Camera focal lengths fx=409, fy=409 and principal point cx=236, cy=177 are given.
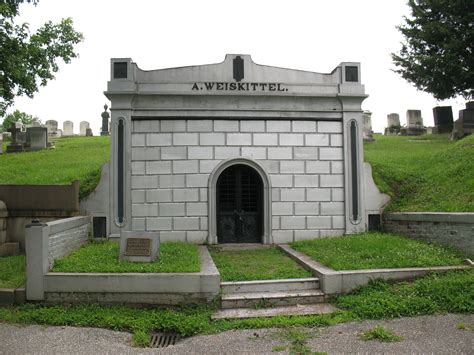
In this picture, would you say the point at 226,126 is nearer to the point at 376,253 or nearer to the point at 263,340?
the point at 376,253

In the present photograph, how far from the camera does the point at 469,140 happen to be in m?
14.2

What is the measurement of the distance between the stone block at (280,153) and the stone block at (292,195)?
0.90 m

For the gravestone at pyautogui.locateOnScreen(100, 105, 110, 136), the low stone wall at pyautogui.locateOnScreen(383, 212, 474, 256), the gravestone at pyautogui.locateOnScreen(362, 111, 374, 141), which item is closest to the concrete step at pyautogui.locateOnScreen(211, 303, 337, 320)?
the low stone wall at pyautogui.locateOnScreen(383, 212, 474, 256)

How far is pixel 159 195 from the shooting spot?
1066 centimetres

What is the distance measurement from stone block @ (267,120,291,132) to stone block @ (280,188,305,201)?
1651 millimetres

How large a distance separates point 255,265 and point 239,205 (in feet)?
9.23

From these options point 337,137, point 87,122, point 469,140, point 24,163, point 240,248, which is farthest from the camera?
point 87,122

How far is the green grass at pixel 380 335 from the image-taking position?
17.8 feet

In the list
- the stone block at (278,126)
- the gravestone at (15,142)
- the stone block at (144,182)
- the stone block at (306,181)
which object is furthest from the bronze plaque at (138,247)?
the gravestone at (15,142)

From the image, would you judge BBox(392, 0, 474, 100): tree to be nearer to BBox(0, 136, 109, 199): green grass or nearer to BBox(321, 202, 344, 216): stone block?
BBox(321, 202, 344, 216): stone block

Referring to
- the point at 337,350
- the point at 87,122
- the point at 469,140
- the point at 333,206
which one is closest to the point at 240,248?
the point at 333,206

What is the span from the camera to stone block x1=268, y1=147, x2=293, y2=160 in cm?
1099

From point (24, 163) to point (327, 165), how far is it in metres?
11.6

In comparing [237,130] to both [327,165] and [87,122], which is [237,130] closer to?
[327,165]
